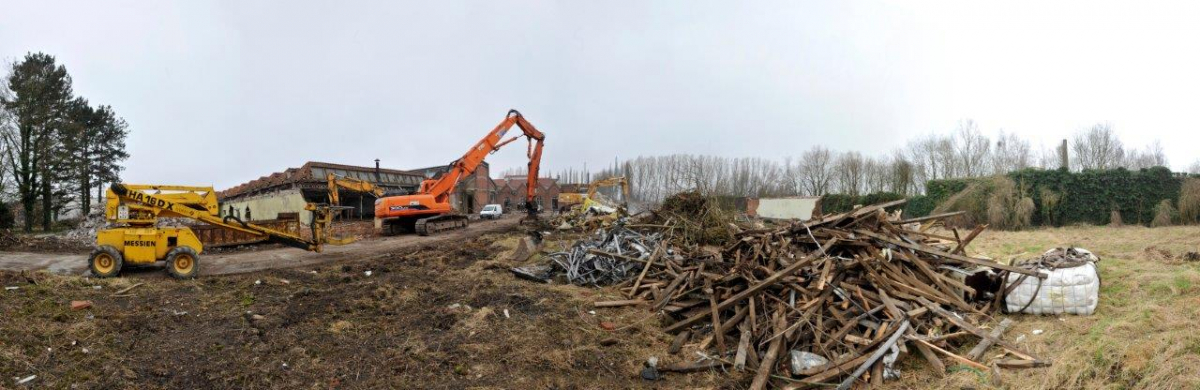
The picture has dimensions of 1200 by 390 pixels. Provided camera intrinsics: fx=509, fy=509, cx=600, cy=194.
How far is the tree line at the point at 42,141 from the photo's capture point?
23.2 metres

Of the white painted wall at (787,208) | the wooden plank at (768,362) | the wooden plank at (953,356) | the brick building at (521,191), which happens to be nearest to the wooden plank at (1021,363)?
the wooden plank at (953,356)

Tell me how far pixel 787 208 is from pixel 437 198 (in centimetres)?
2047

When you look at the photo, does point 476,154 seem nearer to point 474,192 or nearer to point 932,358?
point 932,358

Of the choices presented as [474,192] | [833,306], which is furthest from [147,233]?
[474,192]

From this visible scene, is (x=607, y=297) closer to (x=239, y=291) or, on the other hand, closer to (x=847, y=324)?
(x=847, y=324)

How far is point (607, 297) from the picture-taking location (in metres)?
8.32

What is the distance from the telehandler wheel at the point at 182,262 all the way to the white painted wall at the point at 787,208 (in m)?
24.7

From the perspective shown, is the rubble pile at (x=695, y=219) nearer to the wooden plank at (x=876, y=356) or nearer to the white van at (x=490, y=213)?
the wooden plank at (x=876, y=356)

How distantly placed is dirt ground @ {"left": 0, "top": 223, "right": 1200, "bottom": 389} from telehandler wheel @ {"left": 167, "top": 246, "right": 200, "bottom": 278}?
1.04 metres

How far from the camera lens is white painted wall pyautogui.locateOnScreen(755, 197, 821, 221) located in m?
28.8

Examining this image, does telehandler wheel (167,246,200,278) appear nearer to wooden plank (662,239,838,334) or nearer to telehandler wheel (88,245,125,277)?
telehandler wheel (88,245,125,277)

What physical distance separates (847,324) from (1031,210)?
63.9ft

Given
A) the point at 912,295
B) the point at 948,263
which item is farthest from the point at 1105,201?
the point at 912,295

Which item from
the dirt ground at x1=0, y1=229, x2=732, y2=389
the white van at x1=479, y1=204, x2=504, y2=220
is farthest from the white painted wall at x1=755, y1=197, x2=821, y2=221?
the dirt ground at x1=0, y1=229, x2=732, y2=389
